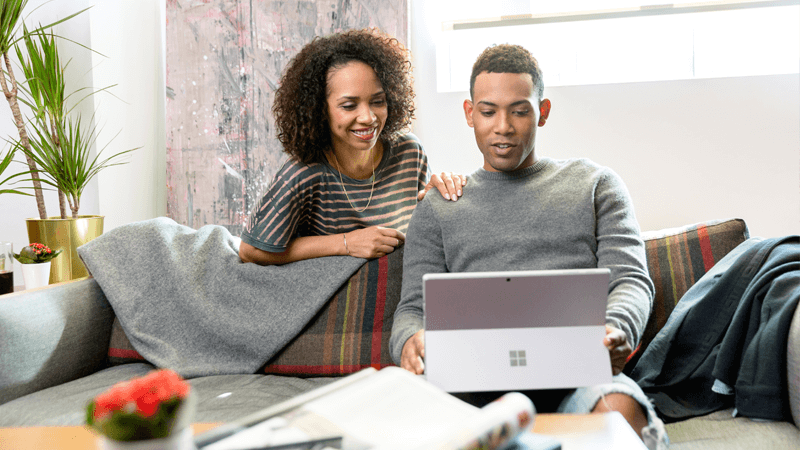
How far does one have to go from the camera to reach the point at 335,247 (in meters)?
1.61

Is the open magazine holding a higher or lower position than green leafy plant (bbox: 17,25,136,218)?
lower

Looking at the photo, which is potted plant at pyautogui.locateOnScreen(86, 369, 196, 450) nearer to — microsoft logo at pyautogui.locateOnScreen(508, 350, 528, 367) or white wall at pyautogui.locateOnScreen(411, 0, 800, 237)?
microsoft logo at pyautogui.locateOnScreen(508, 350, 528, 367)

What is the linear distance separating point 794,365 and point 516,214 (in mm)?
620

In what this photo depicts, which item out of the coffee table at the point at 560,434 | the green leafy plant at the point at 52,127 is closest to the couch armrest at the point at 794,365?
the coffee table at the point at 560,434

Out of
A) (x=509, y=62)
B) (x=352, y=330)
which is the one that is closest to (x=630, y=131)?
(x=509, y=62)

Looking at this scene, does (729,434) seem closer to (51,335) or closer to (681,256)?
(681,256)

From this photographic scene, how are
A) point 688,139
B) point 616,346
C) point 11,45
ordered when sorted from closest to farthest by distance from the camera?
point 616,346, point 11,45, point 688,139

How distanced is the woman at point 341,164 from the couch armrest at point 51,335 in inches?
16.8

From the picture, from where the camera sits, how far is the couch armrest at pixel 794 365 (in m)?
1.11

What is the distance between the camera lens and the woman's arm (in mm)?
1585

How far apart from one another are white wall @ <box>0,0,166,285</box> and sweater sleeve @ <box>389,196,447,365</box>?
1951 millimetres

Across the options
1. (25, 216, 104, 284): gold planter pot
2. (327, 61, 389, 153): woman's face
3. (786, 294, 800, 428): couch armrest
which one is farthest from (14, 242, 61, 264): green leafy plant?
(786, 294, 800, 428): couch armrest

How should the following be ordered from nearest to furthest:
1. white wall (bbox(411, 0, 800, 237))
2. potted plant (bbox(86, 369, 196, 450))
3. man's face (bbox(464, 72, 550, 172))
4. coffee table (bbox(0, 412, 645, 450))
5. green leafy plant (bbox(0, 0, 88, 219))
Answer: potted plant (bbox(86, 369, 196, 450)) → coffee table (bbox(0, 412, 645, 450)) → man's face (bbox(464, 72, 550, 172)) → green leafy plant (bbox(0, 0, 88, 219)) → white wall (bbox(411, 0, 800, 237))

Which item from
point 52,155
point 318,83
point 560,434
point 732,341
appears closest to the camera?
point 560,434
